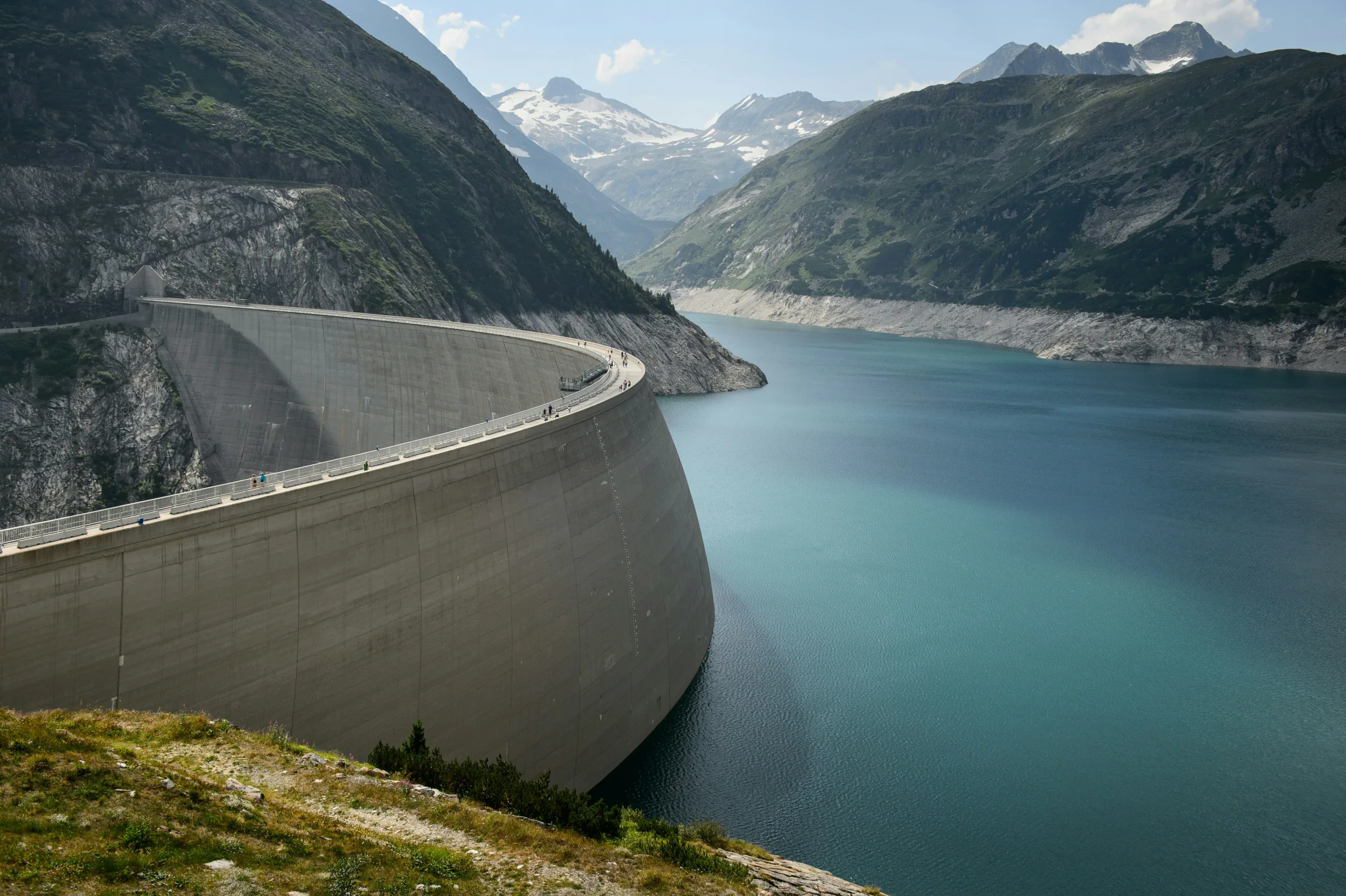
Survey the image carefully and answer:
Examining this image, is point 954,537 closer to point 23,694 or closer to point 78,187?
point 23,694

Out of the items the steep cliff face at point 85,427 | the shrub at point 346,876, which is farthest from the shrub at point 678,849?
the steep cliff face at point 85,427

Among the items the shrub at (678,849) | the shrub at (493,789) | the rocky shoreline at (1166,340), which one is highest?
the rocky shoreline at (1166,340)

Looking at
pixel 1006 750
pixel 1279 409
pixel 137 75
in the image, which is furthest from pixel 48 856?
pixel 1279 409

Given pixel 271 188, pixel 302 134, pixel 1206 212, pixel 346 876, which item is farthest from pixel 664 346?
pixel 1206 212

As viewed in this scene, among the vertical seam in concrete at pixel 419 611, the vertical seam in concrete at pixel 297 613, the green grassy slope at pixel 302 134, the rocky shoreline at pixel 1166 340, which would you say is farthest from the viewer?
the rocky shoreline at pixel 1166 340

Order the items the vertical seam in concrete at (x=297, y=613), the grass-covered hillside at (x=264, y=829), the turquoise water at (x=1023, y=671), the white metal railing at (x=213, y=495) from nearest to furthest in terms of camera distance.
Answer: the grass-covered hillside at (x=264, y=829), the white metal railing at (x=213, y=495), the vertical seam in concrete at (x=297, y=613), the turquoise water at (x=1023, y=671)

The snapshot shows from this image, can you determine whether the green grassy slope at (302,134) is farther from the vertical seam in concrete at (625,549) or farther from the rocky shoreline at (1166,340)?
the rocky shoreline at (1166,340)
